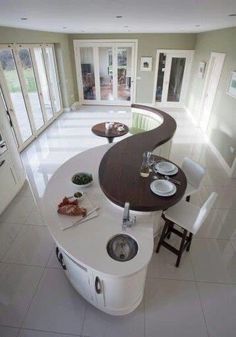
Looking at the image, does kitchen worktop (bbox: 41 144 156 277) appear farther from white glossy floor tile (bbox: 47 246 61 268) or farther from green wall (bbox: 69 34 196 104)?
green wall (bbox: 69 34 196 104)

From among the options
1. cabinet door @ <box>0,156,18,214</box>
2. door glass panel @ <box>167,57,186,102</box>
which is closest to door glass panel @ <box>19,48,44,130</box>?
cabinet door @ <box>0,156,18,214</box>

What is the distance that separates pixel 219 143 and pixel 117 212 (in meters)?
3.78

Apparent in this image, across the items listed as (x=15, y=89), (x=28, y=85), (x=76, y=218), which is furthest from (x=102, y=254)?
(x=28, y=85)

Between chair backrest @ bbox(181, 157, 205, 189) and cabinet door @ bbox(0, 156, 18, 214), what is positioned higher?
chair backrest @ bbox(181, 157, 205, 189)

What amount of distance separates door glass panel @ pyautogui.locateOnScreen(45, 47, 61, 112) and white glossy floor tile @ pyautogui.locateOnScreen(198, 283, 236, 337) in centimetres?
670

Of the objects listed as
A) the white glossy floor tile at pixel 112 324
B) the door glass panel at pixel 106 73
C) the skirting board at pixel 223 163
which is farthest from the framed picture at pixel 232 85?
the door glass panel at pixel 106 73

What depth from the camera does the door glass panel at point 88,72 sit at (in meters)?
7.50

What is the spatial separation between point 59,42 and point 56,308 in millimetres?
7192

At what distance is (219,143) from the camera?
4.65m

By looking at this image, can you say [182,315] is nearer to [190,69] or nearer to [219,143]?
[219,143]

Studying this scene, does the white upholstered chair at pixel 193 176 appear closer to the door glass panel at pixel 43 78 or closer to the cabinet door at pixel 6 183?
the cabinet door at pixel 6 183

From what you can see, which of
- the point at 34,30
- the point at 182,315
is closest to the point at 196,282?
the point at 182,315

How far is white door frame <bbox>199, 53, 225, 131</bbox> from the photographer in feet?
16.0

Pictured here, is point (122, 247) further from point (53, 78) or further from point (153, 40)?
point (153, 40)
